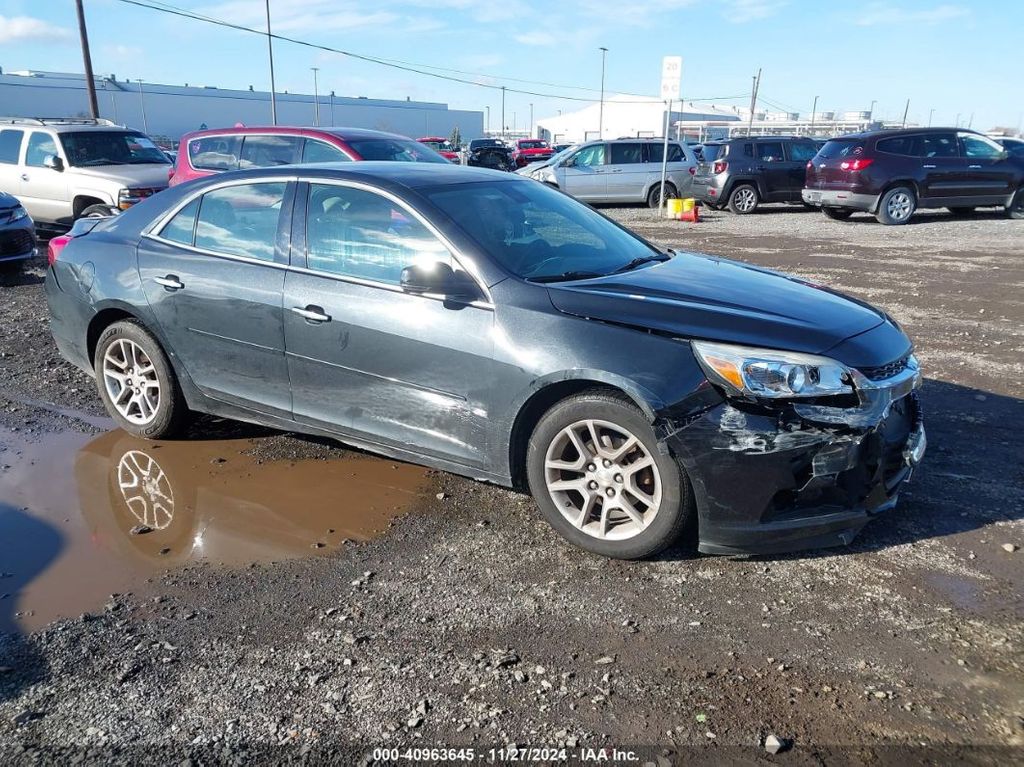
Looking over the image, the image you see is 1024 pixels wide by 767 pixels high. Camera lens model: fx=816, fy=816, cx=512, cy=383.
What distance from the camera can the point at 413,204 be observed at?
13.2ft

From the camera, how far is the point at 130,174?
1243 centimetres

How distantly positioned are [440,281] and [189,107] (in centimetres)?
8910

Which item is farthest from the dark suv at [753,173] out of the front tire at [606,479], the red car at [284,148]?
the front tire at [606,479]

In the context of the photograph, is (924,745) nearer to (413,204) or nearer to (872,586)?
(872,586)

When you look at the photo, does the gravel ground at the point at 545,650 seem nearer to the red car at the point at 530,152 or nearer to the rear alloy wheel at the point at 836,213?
the rear alloy wheel at the point at 836,213

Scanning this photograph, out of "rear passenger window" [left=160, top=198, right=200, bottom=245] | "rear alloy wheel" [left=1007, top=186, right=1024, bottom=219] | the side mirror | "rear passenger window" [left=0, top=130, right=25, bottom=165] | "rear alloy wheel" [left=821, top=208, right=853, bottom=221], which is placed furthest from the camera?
"rear alloy wheel" [left=821, top=208, right=853, bottom=221]

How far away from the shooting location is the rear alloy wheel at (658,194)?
2086 cm

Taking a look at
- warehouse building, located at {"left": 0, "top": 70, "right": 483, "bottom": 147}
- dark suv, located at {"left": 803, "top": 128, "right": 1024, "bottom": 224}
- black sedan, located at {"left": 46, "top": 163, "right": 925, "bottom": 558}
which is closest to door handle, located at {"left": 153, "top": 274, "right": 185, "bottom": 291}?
black sedan, located at {"left": 46, "top": 163, "right": 925, "bottom": 558}

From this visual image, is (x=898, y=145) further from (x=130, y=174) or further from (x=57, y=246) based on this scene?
(x=57, y=246)

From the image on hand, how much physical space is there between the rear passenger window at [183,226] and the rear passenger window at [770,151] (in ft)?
58.9

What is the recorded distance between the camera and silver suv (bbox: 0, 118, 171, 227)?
12117 millimetres

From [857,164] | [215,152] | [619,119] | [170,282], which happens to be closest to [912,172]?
[857,164]

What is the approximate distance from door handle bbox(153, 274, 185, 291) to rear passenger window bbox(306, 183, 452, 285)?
2.92ft

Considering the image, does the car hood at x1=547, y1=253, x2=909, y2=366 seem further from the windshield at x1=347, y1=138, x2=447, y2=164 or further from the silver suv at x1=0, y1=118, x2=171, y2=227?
the silver suv at x1=0, y1=118, x2=171, y2=227
